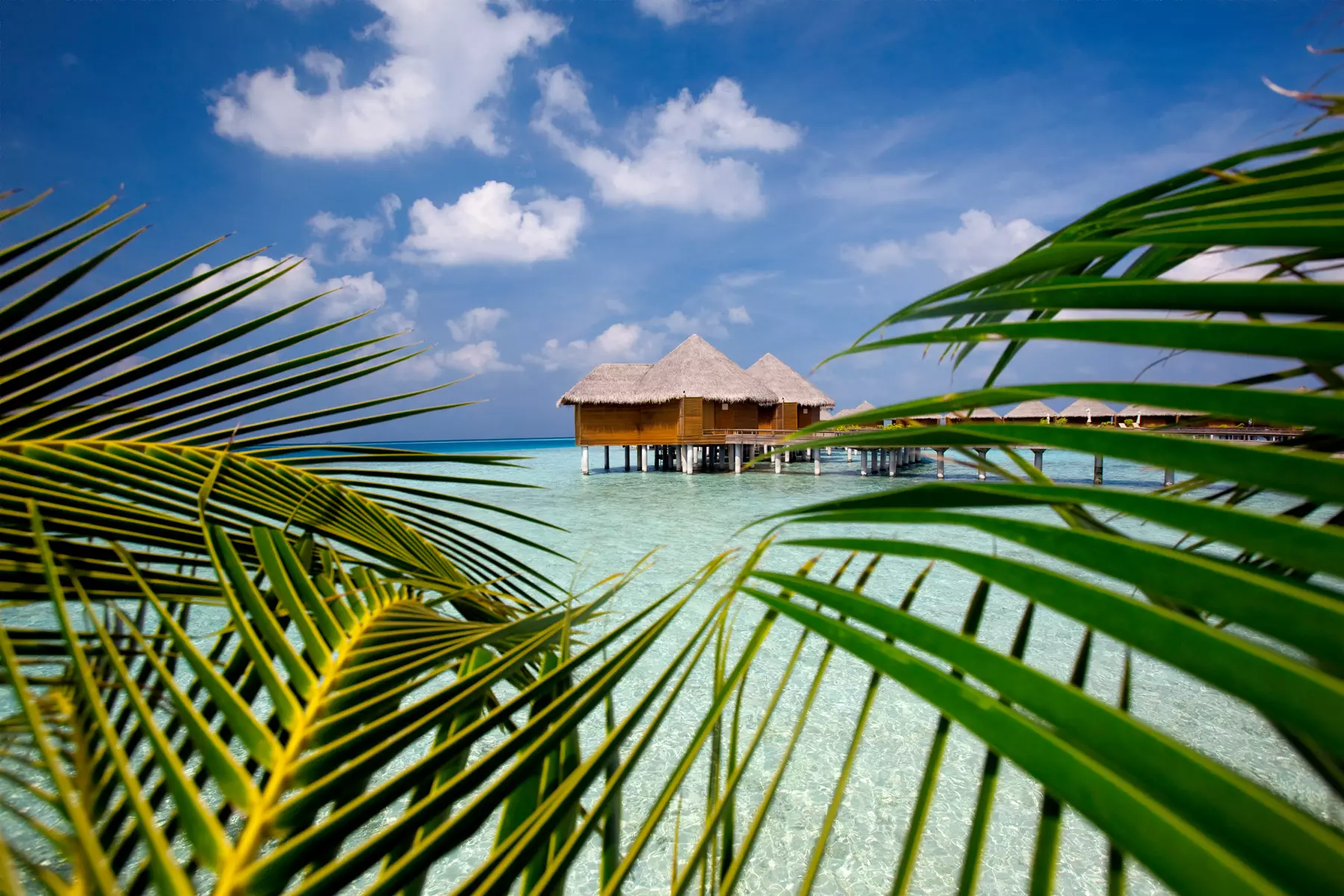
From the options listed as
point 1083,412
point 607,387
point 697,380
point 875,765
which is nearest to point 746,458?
point 697,380

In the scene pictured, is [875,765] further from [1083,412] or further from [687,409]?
[1083,412]

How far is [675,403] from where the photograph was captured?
790 inches

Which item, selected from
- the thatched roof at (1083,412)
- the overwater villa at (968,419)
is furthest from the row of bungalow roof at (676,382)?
the overwater villa at (968,419)

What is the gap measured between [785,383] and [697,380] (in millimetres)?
6283

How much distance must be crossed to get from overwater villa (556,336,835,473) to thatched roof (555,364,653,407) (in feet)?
0.08

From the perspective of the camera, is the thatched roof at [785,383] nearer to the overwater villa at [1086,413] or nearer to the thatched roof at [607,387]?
the thatched roof at [607,387]

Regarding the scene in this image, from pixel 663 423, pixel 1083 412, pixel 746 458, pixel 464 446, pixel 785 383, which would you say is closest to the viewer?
pixel 1083 412

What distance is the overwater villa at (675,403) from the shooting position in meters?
19.7

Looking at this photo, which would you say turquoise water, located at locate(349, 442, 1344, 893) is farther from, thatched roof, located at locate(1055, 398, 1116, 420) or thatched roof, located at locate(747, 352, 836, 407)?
thatched roof, located at locate(747, 352, 836, 407)

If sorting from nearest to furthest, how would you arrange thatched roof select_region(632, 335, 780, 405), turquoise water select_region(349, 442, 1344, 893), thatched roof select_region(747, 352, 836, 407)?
turquoise water select_region(349, 442, 1344, 893), thatched roof select_region(632, 335, 780, 405), thatched roof select_region(747, 352, 836, 407)

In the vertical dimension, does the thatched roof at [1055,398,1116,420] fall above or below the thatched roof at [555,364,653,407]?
below

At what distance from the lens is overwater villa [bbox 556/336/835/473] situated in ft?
64.6

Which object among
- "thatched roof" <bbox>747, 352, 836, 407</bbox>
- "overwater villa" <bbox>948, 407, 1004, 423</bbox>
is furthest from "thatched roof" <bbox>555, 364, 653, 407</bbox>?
"overwater villa" <bbox>948, 407, 1004, 423</bbox>

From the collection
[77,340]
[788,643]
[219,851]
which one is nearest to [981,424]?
[219,851]
